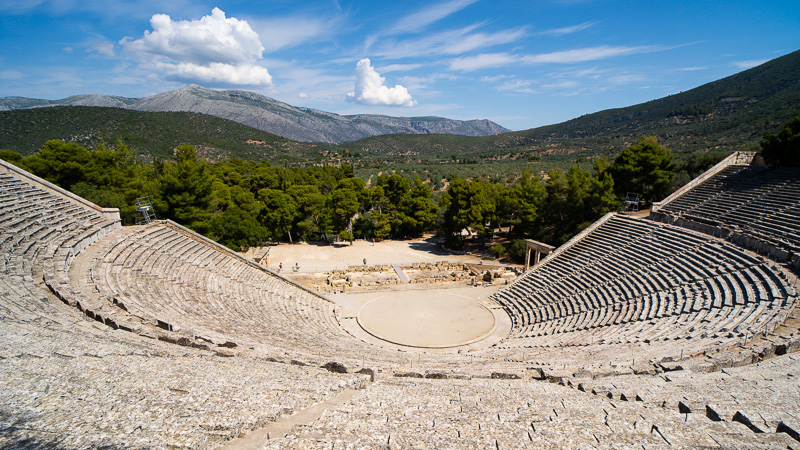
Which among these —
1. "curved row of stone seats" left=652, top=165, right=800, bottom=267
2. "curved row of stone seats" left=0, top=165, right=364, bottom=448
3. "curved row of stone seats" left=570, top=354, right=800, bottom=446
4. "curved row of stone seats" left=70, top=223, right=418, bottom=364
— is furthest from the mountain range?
"curved row of stone seats" left=0, top=165, right=364, bottom=448

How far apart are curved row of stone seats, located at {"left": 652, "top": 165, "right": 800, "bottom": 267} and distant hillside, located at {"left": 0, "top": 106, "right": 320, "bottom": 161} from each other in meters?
80.6

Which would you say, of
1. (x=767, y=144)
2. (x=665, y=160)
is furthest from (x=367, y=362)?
(x=665, y=160)

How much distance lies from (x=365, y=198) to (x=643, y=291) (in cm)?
2765

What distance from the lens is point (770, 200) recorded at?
19672 millimetres

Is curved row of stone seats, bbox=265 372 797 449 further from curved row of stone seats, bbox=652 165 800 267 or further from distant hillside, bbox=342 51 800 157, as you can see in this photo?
distant hillside, bbox=342 51 800 157

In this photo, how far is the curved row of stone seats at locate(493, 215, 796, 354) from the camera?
11570 millimetres

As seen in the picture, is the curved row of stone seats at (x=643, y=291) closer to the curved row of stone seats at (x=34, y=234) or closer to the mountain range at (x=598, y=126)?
the curved row of stone seats at (x=34, y=234)

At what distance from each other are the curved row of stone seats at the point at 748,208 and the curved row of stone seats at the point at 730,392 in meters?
10.5

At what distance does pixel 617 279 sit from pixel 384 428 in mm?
16322

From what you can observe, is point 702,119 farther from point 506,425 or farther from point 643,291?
point 506,425

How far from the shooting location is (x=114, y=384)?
555 centimetres

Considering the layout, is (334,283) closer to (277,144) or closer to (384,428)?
(384,428)

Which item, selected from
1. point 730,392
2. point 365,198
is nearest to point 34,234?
point 730,392

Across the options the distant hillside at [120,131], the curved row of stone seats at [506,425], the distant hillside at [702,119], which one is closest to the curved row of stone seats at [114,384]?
the curved row of stone seats at [506,425]
